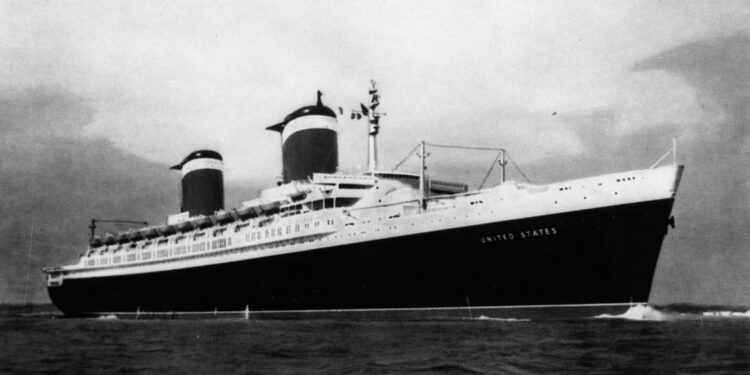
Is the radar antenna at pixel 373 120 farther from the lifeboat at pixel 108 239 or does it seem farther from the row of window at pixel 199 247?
the lifeboat at pixel 108 239

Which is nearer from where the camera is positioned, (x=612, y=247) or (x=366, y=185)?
(x=612, y=247)

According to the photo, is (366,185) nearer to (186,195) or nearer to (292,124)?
(292,124)

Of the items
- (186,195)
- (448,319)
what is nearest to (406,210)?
(448,319)

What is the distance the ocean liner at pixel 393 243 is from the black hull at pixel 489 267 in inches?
1.6

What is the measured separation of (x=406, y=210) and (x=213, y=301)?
11.9m

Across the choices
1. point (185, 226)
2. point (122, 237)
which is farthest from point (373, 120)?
point (122, 237)

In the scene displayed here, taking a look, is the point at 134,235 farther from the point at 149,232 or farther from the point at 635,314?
the point at 635,314

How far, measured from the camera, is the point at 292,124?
35875 millimetres

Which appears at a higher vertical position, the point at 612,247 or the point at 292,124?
the point at 292,124

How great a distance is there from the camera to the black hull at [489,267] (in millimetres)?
22859

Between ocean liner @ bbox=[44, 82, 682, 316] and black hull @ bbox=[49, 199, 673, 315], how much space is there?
42 millimetres

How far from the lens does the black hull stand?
22.9m

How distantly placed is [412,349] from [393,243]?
10.1 meters

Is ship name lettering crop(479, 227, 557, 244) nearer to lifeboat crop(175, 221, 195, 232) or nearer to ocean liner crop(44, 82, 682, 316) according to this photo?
ocean liner crop(44, 82, 682, 316)
